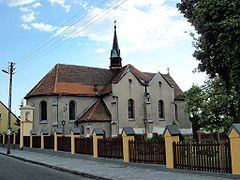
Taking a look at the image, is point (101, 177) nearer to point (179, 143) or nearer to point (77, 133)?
point (179, 143)

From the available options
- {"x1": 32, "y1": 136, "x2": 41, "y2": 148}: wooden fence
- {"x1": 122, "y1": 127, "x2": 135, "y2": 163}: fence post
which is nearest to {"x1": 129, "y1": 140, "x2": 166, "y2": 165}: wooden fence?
{"x1": 122, "y1": 127, "x2": 135, "y2": 163}: fence post

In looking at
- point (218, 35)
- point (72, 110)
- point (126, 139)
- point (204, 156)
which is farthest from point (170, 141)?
point (72, 110)

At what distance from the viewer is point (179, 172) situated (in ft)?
44.0

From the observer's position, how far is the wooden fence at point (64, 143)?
24353 millimetres

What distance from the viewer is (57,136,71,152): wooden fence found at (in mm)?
24353

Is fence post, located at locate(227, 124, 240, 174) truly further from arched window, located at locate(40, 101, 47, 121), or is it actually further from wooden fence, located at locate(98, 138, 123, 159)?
arched window, located at locate(40, 101, 47, 121)

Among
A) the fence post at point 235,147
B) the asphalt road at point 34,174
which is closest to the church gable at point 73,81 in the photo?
the asphalt road at point 34,174

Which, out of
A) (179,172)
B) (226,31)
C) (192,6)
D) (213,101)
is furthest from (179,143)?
(213,101)

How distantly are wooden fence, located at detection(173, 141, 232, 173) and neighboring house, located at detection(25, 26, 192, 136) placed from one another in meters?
26.8

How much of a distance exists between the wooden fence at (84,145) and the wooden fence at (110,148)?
136cm

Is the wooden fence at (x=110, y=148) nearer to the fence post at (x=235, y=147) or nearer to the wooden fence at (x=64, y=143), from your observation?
the wooden fence at (x=64, y=143)

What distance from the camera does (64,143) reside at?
2503 cm

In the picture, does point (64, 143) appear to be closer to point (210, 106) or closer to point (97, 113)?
point (97, 113)

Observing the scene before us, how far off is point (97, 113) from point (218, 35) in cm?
2693
